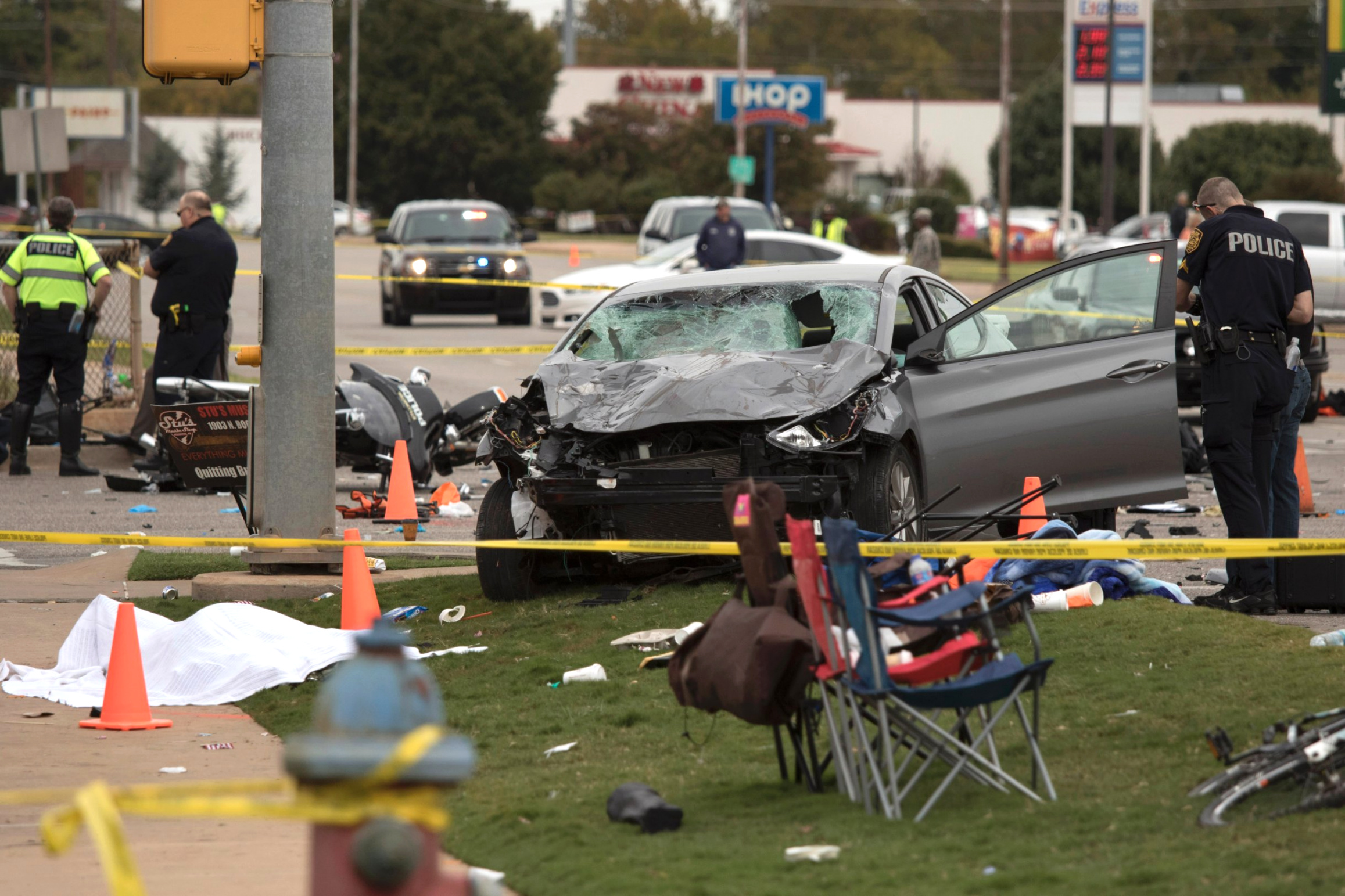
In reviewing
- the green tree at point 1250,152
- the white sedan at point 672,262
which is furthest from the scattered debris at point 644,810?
the green tree at point 1250,152

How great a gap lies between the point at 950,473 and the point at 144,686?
3973 millimetres

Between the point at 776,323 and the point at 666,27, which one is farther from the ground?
the point at 666,27

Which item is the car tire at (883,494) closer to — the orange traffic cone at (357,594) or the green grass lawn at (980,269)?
the orange traffic cone at (357,594)

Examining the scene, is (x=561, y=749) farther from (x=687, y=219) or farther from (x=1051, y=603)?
(x=687, y=219)

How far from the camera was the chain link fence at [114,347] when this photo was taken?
15.5 meters

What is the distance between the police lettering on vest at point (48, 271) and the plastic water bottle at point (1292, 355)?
9039 mm

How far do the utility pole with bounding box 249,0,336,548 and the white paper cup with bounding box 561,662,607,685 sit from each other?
2597mm

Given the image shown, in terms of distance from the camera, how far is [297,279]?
9008mm

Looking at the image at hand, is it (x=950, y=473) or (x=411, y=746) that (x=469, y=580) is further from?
(x=411, y=746)

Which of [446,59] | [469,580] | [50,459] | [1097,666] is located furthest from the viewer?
[446,59]

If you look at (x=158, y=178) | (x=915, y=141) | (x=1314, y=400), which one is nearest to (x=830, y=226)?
(x=1314, y=400)

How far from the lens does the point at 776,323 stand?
29.4 ft

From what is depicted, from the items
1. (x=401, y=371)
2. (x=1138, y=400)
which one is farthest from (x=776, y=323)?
(x=401, y=371)

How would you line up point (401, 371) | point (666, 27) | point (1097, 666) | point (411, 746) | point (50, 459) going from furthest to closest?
point (666, 27) → point (401, 371) → point (50, 459) → point (1097, 666) → point (411, 746)
